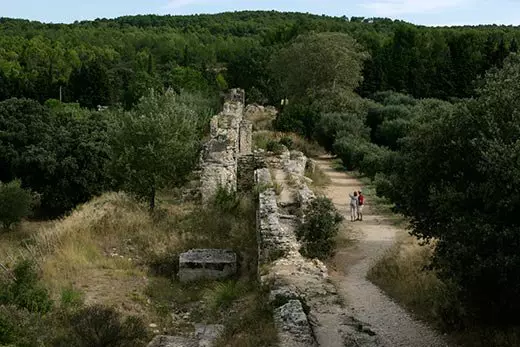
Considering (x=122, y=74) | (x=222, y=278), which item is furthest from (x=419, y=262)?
(x=122, y=74)

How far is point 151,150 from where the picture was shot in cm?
1859

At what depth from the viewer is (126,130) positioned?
763 inches

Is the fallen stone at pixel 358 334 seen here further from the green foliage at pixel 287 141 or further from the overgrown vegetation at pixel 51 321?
the green foliage at pixel 287 141

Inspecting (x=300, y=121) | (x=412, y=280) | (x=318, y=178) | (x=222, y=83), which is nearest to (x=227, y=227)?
(x=412, y=280)

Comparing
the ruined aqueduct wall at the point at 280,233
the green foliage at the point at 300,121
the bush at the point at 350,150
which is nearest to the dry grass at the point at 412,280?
the ruined aqueduct wall at the point at 280,233

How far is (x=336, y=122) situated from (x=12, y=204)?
1917 centimetres

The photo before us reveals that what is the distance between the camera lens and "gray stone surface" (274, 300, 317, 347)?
31.2 ft

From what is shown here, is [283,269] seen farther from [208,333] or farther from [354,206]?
[354,206]

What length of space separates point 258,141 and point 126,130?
49.7 ft

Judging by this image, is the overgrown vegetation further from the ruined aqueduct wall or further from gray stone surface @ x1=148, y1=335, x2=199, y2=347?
the ruined aqueduct wall

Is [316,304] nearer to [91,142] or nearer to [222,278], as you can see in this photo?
[222,278]

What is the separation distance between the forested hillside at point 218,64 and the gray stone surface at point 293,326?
4232 centimetres

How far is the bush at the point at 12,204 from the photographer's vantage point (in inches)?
1130

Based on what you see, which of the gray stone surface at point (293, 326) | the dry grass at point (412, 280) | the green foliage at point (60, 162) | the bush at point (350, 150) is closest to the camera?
the gray stone surface at point (293, 326)
